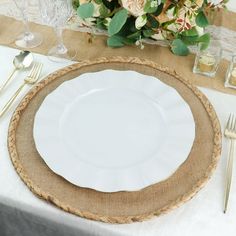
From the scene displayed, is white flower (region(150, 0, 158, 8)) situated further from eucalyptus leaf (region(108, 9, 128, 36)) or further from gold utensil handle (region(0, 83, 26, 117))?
gold utensil handle (region(0, 83, 26, 117))

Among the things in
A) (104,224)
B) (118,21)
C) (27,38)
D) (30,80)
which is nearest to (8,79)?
(30,80)

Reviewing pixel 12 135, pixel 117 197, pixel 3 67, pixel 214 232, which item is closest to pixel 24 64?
pixel 3 67

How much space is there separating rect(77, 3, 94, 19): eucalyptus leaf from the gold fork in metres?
0.14

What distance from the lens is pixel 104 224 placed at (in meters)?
0.54

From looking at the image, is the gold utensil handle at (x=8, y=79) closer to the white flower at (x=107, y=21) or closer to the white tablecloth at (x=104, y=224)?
the white tablecloth at (x=104, y=224)

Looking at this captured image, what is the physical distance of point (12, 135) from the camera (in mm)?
625

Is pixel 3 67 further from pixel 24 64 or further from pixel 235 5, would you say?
pixel 235 5

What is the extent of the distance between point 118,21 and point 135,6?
54 millimetres

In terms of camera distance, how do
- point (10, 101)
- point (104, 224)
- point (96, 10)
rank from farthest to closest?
1. point (96, 10)
2. point (10, 101)
3. point (104, 224)

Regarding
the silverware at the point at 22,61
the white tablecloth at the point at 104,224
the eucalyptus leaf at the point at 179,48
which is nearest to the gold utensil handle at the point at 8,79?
the silverware at the point at 22,61

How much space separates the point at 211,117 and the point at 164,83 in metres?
0.11

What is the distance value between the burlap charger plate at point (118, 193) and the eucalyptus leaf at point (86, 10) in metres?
0.18

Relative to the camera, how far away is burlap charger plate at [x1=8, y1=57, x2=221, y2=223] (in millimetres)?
538

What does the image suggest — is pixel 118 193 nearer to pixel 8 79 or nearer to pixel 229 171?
pixel 229 171
